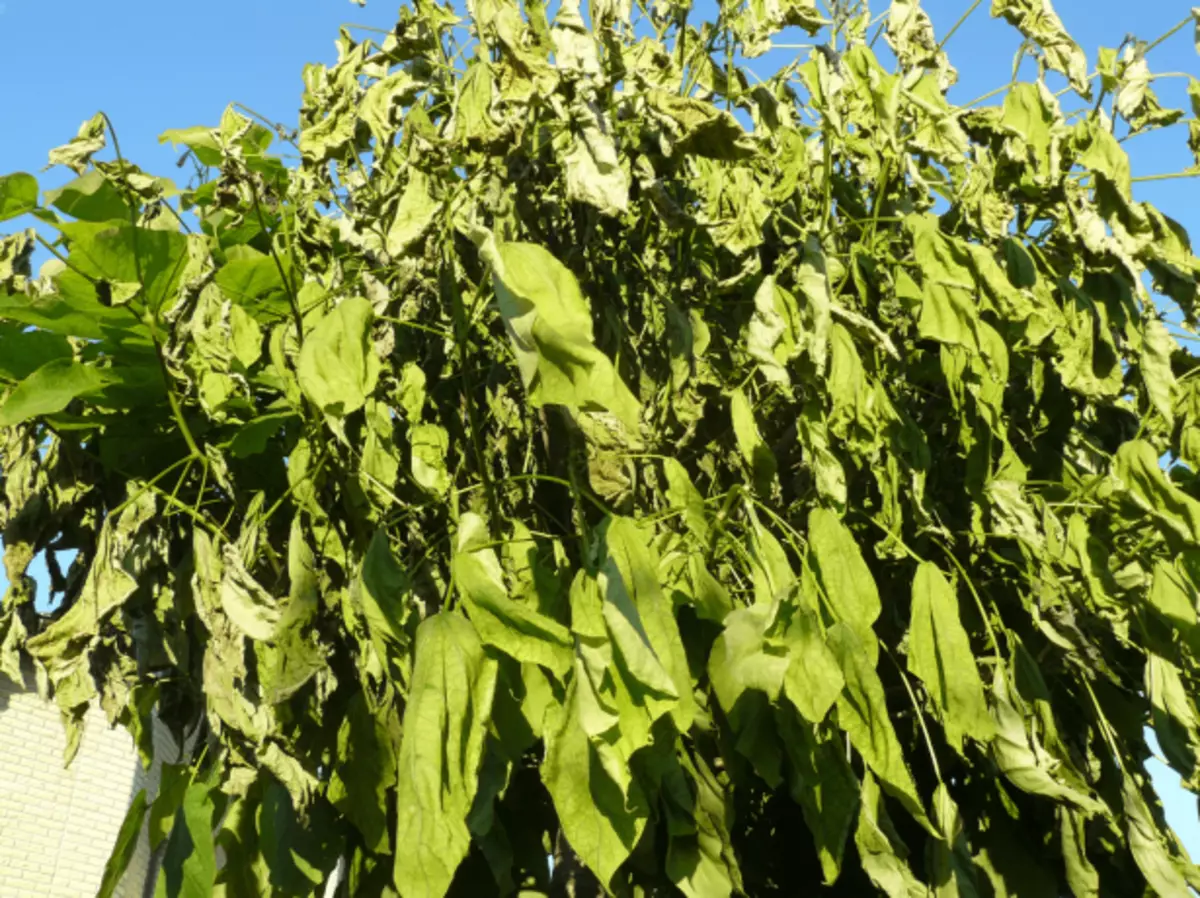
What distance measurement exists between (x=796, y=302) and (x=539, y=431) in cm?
46

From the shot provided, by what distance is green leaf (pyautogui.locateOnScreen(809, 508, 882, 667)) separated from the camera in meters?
1.01

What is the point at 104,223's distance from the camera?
4.43ft

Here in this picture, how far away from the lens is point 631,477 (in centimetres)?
131

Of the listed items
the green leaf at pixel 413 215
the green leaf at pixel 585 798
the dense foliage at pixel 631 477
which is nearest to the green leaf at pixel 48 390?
the dense foliage at pixel 631 477

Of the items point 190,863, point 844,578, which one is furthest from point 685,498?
A: point 190,863

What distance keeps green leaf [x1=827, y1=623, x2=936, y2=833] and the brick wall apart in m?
4.95

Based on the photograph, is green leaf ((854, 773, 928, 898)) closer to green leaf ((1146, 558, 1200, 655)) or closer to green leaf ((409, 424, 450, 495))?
green leaf ((1146, 558, 1200, 655))

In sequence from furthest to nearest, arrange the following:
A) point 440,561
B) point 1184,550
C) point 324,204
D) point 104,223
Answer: point 324,204 → point 440,561 → point 104,223 → point 1184,550

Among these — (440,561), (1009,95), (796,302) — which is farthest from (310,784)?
(1009,95)

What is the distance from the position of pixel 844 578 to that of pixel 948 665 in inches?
5.1

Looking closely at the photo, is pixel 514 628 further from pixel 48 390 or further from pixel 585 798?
pixel 48 390

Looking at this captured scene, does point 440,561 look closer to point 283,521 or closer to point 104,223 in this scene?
point 283,521

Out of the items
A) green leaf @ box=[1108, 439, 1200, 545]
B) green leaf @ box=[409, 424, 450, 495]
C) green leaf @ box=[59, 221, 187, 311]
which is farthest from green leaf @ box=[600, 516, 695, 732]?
green leaf @ box=[59, 221, 187, 311]

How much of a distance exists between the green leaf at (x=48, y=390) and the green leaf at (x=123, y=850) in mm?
431
